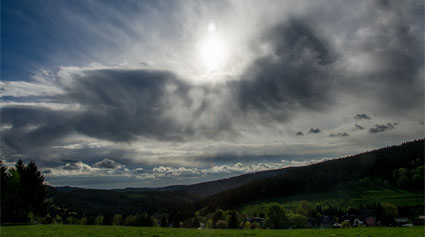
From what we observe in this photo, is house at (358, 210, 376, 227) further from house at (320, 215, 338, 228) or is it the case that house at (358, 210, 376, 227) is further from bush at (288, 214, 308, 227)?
bush at (288, 214, 308, 227)

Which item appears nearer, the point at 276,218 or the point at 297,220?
the point at 276,218

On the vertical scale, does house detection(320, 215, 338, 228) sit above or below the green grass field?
below

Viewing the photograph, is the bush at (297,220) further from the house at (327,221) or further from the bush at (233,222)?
the bush at (233,222)

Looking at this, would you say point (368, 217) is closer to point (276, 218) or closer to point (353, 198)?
point (353, 198)

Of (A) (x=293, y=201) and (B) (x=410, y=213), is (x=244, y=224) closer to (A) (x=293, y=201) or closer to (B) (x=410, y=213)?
(A) (x=293, y=201)

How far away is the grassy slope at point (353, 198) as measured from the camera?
156 metres

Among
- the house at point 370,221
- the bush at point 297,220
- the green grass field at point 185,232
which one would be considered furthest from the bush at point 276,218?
the green grass field at point 185,232

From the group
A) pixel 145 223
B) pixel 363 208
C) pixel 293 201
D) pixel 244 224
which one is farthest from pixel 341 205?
pixel 145 223

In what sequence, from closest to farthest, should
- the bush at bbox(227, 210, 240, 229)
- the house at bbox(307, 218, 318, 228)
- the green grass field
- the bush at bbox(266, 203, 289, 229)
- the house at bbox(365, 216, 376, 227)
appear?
the green grass field → the bush at bbox(227, 210, 240, 229) → the bush at bbox(266, 203, 289, 229) → the house at bbox(365, 216, 376, 227) → the house at bbox(307, 218, 318, 228)

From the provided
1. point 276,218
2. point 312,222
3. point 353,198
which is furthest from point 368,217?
point 276,218

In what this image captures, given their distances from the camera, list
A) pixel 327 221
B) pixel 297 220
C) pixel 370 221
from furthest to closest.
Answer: pixel 327 221
pixel 370 221
pixel 297 220

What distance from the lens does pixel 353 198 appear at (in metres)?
175

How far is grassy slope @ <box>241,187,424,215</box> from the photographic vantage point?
156000mm

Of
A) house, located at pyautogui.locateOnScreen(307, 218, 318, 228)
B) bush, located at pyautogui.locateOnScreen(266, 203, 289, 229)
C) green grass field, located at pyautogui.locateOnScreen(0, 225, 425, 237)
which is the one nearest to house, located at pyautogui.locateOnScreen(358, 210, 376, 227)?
house, located at pyautogui.locateOnScreen(307, 218, 318, 228)
